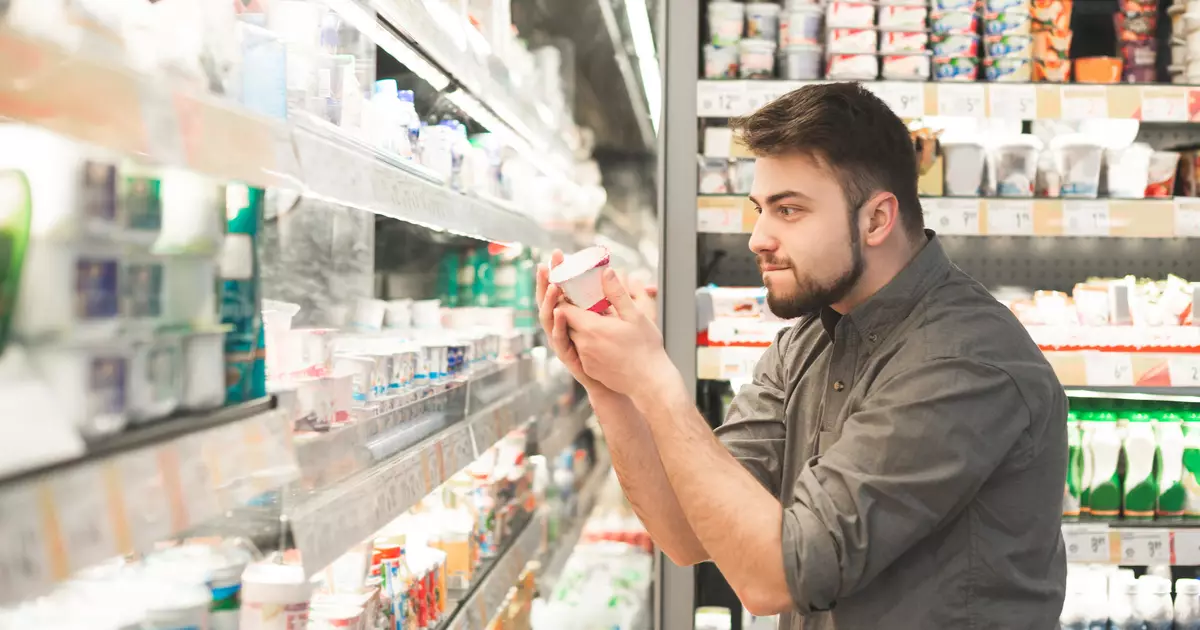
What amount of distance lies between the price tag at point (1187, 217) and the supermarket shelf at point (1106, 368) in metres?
0.31

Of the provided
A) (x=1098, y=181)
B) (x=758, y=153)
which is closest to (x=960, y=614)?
(x=758, y=153)

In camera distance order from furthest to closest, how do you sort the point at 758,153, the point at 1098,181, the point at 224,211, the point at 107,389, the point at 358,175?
the point at 1098,181
the point at 758,153
the point at 358,175
the point at 224,211
the point at 107,389

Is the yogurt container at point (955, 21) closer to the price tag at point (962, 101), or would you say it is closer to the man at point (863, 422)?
the price tag at point (962, 101)

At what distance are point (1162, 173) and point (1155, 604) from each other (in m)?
1.15

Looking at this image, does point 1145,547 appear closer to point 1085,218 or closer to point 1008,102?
point 1085,218

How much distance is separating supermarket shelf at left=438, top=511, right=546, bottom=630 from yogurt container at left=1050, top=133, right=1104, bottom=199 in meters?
1.76

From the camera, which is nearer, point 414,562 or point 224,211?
point 224,211

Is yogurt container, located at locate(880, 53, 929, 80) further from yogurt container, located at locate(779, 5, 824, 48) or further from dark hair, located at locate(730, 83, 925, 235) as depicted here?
dark hair, located at locate(730, 83, 925, 235)

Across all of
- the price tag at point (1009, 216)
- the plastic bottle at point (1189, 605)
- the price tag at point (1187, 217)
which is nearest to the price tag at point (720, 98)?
the price tag at point (1009, 216)

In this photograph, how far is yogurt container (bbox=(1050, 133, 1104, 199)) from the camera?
8.77ft

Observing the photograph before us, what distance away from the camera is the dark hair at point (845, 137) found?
4.82 ft

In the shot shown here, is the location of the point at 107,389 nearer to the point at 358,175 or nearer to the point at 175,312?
the point at 175,312

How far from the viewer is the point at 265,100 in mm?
1173

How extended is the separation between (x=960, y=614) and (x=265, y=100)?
1.11 m
